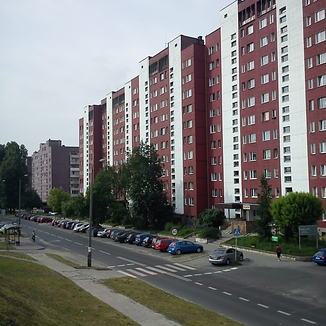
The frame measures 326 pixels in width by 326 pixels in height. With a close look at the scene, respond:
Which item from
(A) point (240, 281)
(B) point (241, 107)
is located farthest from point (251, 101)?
(A) point (240, 281)

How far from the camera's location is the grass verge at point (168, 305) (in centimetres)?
1489

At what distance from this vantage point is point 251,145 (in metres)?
48.9

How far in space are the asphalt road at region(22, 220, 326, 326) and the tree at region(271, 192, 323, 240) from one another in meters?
3.36

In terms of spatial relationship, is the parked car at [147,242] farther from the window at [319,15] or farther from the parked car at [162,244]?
the window at [319,15]

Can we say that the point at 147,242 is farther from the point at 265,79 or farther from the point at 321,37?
the point at 321,37

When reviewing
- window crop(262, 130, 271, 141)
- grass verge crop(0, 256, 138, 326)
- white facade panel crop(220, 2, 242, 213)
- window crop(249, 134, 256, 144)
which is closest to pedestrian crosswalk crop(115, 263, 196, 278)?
grass verge crop(0, 256, 138, 326)

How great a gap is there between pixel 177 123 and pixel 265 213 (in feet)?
92.3

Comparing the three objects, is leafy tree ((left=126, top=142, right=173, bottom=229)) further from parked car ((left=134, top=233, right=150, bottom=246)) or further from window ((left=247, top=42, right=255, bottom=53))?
window ((left=247, top=42, right=255, bottom=53))

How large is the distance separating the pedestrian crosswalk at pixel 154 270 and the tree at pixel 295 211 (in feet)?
32.4

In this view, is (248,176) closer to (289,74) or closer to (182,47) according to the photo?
(289,74)

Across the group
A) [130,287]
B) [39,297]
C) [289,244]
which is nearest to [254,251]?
[289,244]

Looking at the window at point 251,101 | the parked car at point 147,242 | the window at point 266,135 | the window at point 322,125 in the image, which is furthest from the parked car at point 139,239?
the window at point 322,125

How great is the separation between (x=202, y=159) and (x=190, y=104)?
816 cm

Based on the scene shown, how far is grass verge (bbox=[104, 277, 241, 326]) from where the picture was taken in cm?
1489
